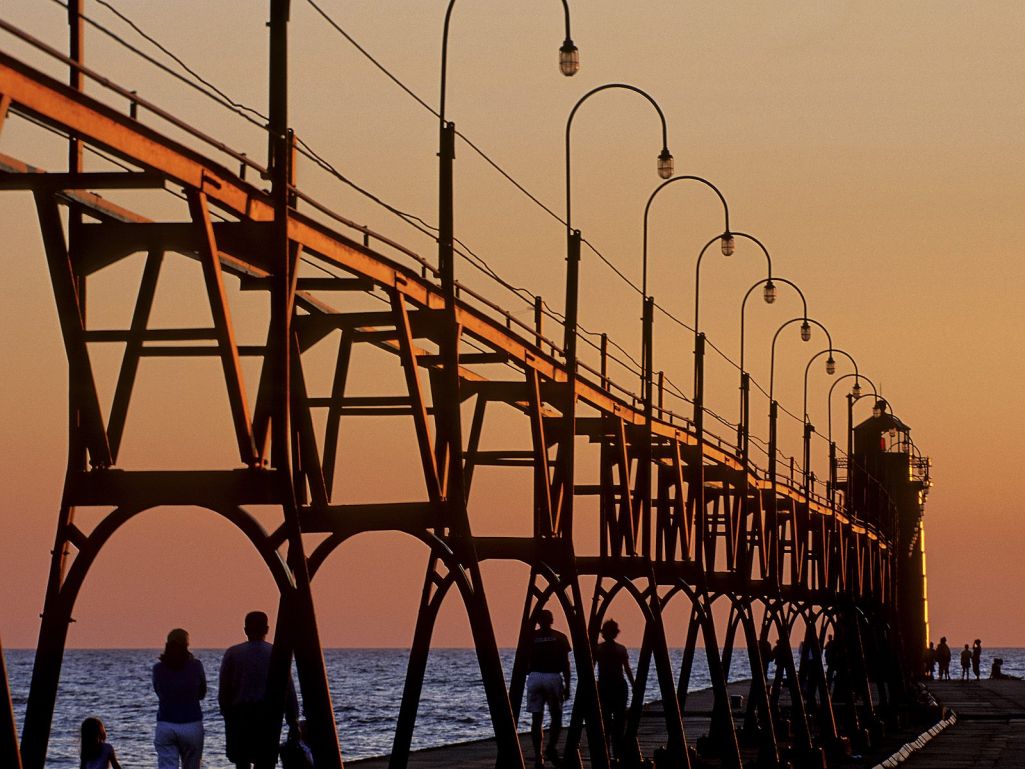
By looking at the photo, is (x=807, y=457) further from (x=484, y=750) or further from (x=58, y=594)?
(x=58, y=594)

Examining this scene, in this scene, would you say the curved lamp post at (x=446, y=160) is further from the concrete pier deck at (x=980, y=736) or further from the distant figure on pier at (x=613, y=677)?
the concrete pier deck at (x=980, y=736)

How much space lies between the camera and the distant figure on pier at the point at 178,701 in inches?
706

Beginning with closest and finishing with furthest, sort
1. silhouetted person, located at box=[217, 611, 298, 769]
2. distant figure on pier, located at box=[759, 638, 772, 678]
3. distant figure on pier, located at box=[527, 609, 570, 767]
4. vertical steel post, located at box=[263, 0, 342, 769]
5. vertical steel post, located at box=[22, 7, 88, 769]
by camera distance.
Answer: vertical steel post, located at box=[22, 7, 88, 769] < vertical steel post, located at box=[263, 0, 342, 769] < silhouetted person, located at box=[217, 611, 298, 769] < distant figure on pier, located at box=[527, 609, 570, 767] < distant figure on pier, located at box=[759, 638, 772, 678]

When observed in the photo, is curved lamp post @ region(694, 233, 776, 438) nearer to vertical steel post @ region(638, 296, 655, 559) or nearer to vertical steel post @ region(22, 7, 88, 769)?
vertical steel post @ region(638, 296, 655, 559)

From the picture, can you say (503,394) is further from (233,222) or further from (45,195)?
(45,195)

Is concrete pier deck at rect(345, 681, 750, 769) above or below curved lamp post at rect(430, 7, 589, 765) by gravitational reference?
below

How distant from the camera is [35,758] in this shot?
603 inches

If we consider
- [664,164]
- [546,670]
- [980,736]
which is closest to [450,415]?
[546,670]

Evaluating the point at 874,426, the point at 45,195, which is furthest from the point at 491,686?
the point at 874,426

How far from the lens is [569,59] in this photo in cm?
2286

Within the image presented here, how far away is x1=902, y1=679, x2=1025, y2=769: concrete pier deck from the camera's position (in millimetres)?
36397

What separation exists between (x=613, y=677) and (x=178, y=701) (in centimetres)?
1263

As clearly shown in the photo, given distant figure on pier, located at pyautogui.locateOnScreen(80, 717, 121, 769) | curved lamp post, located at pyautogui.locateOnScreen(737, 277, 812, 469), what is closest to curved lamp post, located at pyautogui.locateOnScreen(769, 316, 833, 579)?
curved lamp post, located at pyautogui.locateOnScreen(737, 277, 812, 469)

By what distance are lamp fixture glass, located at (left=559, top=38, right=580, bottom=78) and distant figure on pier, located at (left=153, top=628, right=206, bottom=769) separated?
8.67m
